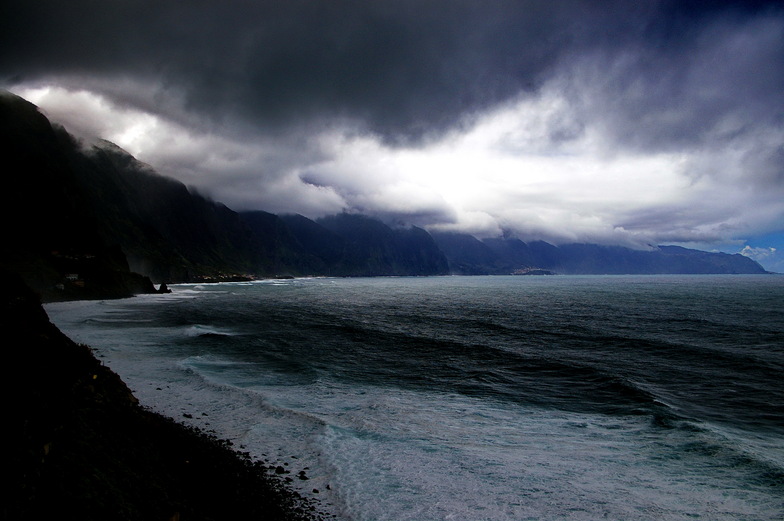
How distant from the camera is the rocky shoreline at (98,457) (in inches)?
347

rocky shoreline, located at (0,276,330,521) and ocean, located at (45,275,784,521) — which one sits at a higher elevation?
rocky shoreline, located at (0,276,330,521)

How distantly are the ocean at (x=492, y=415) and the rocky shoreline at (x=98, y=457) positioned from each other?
161cm

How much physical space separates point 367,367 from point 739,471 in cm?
2401

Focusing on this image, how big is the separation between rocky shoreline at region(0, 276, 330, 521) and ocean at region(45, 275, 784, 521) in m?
1.61

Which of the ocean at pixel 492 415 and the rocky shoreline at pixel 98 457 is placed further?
the ocean at pixel 492 415

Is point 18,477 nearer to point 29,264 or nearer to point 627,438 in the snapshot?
point 627,438

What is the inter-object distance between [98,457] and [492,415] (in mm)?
18030

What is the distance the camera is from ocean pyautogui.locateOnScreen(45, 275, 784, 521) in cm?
1331

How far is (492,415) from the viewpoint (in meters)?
21.7

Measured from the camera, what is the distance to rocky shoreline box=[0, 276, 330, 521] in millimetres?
8820

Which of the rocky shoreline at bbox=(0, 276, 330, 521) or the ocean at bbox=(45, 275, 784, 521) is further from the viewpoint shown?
the ocean at bbox=(45, 275, 784, 521)

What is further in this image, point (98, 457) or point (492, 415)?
point (492, 415)

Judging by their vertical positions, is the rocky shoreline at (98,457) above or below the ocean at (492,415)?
above

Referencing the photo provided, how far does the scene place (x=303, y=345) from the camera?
4247cm
